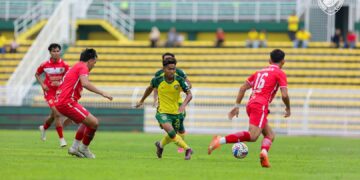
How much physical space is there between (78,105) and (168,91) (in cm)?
168

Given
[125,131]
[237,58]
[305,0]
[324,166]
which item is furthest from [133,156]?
[305,0]

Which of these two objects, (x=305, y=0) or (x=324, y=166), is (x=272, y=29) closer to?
(x=305, y=0)

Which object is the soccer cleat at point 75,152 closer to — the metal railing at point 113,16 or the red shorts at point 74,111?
the red shorts at point 74,111

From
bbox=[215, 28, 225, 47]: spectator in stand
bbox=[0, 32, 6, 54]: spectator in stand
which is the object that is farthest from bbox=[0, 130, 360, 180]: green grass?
bbox=[0, 32, 6, 54]: spectator in stand

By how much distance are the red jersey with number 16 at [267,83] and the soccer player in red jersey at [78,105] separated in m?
3.05

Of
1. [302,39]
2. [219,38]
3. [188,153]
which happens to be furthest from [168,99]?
[302,39]

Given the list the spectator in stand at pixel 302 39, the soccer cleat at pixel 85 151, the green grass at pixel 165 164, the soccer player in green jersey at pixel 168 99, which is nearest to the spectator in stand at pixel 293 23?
the spectator in stand at pixel 302 39

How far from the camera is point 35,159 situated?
18.3 meters

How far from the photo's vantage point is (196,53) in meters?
43.8

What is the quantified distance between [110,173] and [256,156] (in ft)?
20.7

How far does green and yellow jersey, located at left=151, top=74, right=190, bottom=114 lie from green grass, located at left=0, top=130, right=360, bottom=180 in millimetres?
920

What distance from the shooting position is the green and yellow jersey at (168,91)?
19.7 metres

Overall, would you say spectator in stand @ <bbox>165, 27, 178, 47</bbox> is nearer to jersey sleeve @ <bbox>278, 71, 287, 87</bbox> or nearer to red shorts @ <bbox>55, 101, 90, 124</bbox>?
red shorts @ <bbox>55, 101, 90, 124</bbox>

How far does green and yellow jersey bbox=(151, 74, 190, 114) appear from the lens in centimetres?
1967
